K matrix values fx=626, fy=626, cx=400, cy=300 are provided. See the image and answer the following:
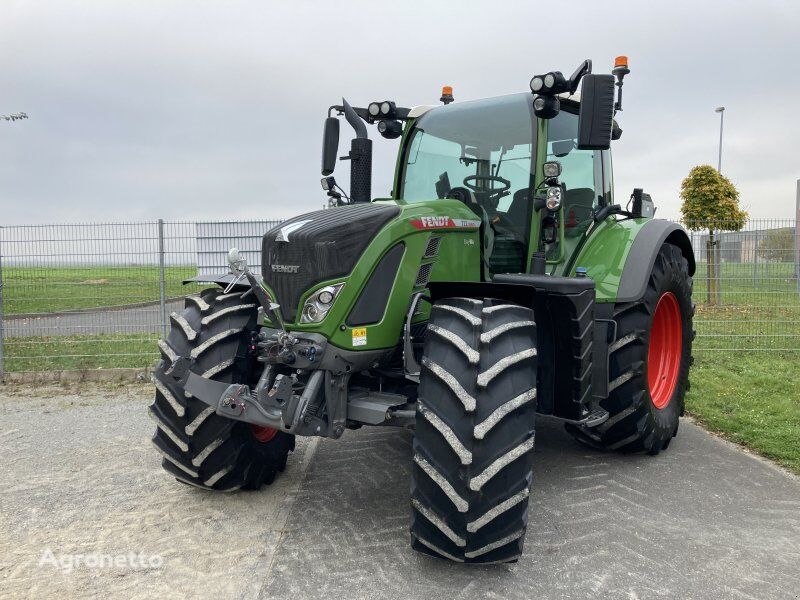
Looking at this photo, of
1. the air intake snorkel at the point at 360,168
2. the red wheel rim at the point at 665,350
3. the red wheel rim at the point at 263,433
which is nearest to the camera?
the red wheel rim at the point at 263,433

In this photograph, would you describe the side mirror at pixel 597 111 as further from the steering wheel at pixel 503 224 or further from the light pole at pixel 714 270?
the light pole at pixel 714 270

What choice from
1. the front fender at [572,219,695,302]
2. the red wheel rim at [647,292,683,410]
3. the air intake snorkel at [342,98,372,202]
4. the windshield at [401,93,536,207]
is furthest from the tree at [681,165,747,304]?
the air intake snorkel at [342,98,372,202]

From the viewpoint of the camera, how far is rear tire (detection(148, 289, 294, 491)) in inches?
138

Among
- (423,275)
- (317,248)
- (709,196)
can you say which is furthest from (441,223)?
(709,196)

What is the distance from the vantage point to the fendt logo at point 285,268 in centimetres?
334

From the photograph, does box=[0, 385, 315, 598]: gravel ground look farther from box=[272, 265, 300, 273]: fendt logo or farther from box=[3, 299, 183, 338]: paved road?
box=[3, 299, 183, 338]: paved road

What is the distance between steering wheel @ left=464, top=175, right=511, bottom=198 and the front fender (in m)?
0.73

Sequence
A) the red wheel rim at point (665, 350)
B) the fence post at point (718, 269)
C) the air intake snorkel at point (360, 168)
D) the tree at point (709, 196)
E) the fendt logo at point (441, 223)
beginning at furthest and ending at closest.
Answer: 1. the tree at point (709, 196)
2. the fence post at point (718, 269)
3. the red wheel rim at point (665, 350)
4. the air intake snorkel at point (360, 168)
5. the fendt logo at point (441, 223)

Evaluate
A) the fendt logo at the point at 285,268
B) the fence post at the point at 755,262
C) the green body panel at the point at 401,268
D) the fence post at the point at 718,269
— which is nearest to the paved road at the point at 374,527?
the green body panel at the point at 401,268

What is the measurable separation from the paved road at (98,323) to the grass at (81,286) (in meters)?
0.11

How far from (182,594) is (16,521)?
1.49 m

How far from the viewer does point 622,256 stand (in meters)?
4.32

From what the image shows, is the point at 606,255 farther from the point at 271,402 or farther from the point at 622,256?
the point at 271,402

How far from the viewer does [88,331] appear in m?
7.98
